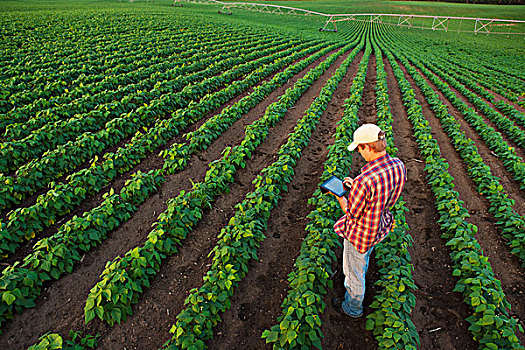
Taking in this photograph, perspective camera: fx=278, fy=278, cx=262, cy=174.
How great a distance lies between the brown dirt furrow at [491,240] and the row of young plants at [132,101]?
9.68 m

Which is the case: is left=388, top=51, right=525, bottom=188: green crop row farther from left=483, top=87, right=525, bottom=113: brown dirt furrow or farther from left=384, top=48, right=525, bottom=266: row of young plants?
left=483, top=87, right=525, bottom=113: brown dirt furrow

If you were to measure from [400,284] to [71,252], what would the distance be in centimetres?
539

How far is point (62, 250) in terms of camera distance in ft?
15.0

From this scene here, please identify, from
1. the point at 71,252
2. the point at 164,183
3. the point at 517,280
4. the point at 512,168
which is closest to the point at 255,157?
the point at 164,183

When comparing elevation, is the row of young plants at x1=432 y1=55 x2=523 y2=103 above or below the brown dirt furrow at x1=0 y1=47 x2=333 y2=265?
above

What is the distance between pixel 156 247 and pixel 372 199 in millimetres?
3713

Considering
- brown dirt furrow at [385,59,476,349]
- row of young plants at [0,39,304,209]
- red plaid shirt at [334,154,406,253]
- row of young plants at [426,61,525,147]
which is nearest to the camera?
red plaid shirt at [334,154,406,253]

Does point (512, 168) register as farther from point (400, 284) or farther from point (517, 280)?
point (400, 284)

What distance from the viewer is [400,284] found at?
408cm

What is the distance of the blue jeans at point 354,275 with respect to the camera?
141 inches

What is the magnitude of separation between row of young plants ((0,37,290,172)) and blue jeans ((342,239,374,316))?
805 cm

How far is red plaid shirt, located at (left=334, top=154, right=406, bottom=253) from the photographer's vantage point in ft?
9.98

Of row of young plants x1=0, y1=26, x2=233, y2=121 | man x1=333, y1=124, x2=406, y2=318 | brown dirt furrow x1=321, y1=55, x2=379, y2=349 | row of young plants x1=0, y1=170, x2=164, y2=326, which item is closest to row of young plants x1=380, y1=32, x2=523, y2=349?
brown dirt furrow x1=321, y1=55, x2=379, y2=349

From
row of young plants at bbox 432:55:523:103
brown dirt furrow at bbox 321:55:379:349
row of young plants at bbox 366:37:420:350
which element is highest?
row of young plants at bbox 432:55:523:103
